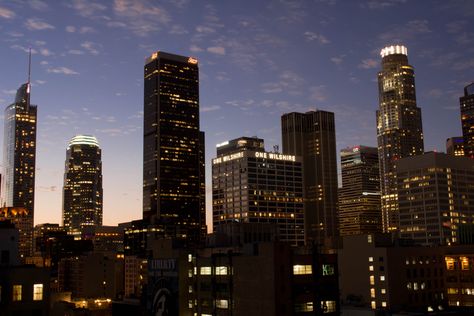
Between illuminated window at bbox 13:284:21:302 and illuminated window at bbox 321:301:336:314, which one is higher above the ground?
illuminated window at bbox 13:284:21:302

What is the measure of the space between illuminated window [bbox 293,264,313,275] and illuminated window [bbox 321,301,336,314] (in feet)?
25.5

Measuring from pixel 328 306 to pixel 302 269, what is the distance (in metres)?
10.9

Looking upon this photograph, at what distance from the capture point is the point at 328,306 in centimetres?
13288

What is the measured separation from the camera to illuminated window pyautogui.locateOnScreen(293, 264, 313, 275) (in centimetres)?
13012

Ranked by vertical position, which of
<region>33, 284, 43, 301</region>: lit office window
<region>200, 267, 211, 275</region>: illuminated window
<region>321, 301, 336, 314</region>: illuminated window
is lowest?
<region>321, 301, 336, 314</region>: illuminated window

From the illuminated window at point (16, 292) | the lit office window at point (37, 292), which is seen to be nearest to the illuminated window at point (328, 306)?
the lit office window at point (37, 292)

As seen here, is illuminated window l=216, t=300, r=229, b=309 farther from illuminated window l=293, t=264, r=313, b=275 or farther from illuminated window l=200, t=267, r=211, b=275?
illuminated window l=293, t=264, r=313, b=275

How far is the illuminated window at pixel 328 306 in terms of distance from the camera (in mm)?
131875

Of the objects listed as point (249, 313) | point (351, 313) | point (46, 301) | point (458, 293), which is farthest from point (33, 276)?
point (458, 293)

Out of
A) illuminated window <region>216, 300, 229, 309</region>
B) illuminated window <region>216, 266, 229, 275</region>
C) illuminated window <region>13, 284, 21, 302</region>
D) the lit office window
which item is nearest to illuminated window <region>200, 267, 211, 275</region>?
illuminated window <region>216, 266, 229, 275</region>

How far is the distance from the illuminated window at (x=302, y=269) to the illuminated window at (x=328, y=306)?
7779 millimetres

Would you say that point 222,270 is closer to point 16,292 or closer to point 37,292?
point 37,292

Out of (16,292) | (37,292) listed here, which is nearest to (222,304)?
(37,292)

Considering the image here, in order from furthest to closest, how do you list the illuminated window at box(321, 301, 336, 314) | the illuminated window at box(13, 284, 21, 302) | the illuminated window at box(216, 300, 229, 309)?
the illuminated window at box(216, 300, 229, 309) → the illuminated window at box(321, 301, 336, 314) → the illuminated window at box(13, 284, 21, 302)
